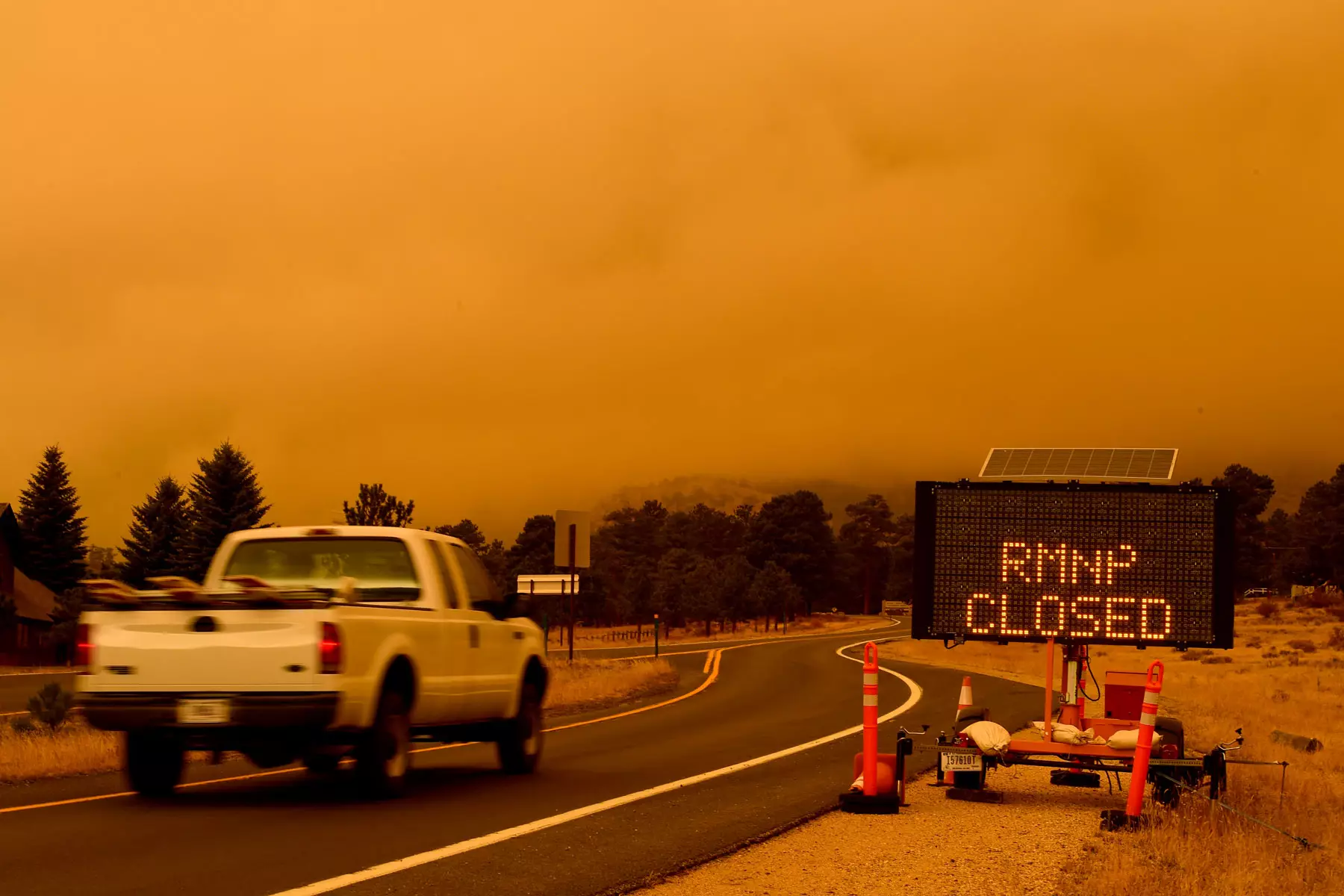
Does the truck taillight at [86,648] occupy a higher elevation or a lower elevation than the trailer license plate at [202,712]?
higher

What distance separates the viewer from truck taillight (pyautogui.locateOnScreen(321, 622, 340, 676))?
10.9 meters

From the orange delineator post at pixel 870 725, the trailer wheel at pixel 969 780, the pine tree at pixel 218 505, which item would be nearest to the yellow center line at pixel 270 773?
the orange delineator post at pixel 870 725

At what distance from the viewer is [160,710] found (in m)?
11.0

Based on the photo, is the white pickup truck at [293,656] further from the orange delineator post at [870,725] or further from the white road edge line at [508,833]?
the orange delineator post at [870,725]

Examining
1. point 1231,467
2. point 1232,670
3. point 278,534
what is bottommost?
point 1232,670

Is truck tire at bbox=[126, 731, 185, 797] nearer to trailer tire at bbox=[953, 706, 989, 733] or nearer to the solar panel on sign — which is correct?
trailer tire at bbox=[953, 706, 989, 733]

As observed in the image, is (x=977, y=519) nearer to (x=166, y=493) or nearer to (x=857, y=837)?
(x=857, y=837)

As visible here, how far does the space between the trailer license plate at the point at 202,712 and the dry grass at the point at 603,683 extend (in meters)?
12.4

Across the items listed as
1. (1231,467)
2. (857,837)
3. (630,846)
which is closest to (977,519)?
(857,837)

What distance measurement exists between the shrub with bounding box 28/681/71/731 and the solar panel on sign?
13.2 m

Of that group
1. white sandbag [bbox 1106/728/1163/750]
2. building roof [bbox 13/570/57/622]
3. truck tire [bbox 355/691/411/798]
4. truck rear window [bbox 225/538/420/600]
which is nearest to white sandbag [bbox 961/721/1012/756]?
white sandbag [bbox 1106/728/1163/750]

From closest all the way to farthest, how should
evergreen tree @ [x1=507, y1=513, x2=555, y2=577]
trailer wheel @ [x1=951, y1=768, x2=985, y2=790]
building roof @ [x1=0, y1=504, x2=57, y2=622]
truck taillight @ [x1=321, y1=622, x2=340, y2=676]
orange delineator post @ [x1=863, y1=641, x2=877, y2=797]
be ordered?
truck taillight @ [x1=321, y1=622, x2=340, y2=676] < orange delineator post @ [x1=863, y1=641, x2=877, y2=797] < trailer wheel @ [x1=951, y1=768, x2=985, y2=790] < building roof @ [x1=0, y1=504, x2=57, y2=622] < evergreen tree @ [x1=507, y1=513, x2=555, y2=577]

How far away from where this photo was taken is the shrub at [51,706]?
2073 centimetres

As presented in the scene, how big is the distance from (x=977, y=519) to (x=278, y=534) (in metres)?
5.84
